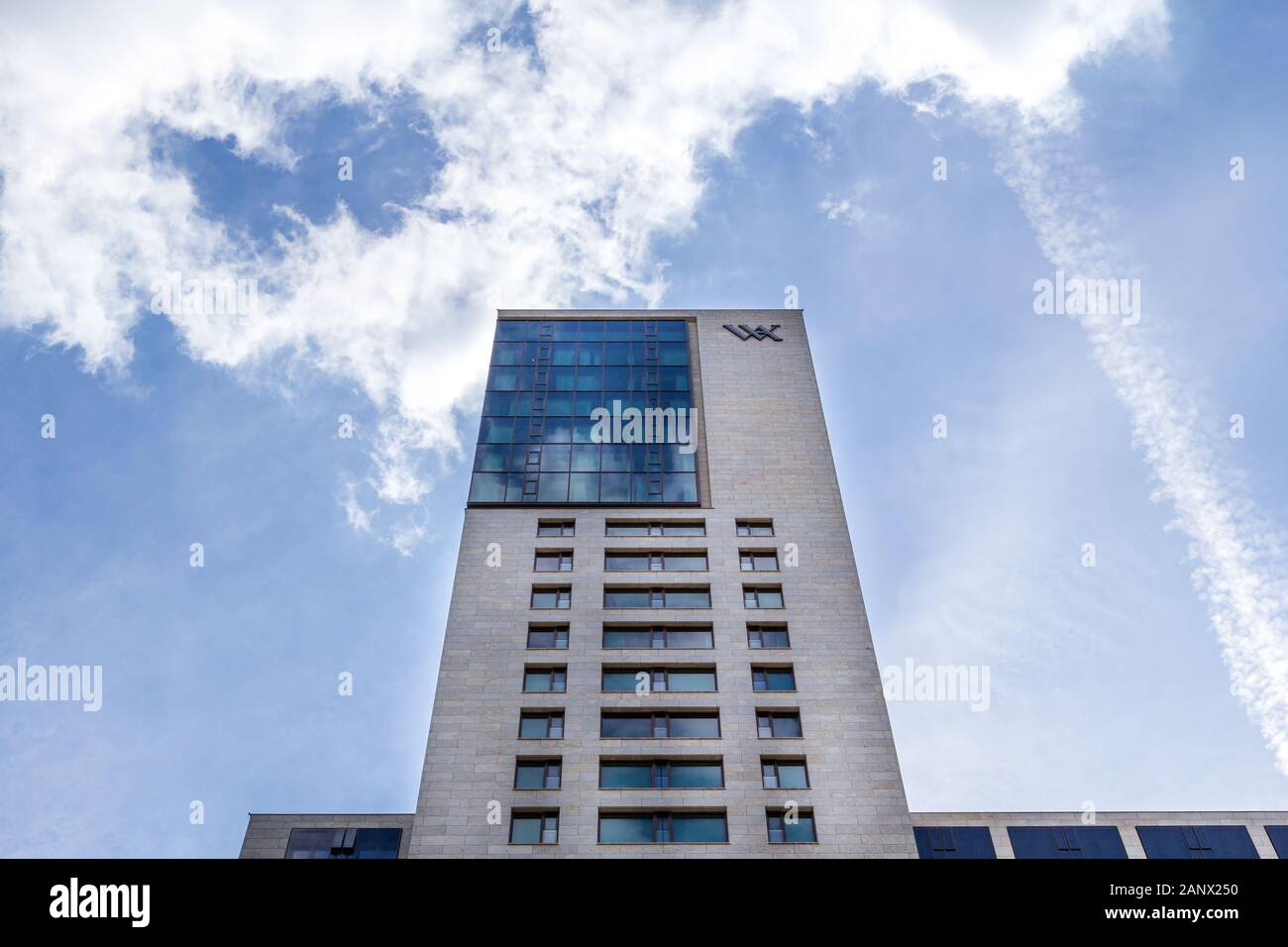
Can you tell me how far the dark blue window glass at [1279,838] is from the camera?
161 feet

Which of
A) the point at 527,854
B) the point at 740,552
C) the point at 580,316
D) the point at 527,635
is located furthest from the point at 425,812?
the point at 580,316

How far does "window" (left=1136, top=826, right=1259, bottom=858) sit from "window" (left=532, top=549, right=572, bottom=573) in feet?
112

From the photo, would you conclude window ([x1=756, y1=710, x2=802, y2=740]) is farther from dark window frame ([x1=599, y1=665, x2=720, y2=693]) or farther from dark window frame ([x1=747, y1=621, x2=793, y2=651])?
dark window frame ([x1=747, y1=621, x2=793, y2=651])

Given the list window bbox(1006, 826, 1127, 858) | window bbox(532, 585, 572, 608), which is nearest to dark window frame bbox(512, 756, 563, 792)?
window bbox(532, 585, 572, 608)

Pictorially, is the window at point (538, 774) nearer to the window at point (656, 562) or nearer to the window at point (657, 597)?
the window at point (657, 597)

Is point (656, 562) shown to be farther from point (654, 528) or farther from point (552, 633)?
point (552, 633)

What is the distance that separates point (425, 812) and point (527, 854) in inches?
198

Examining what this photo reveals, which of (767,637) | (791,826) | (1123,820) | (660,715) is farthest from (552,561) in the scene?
(1123,820)

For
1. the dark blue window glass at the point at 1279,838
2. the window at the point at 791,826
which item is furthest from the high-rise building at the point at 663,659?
the dark blue window glass at the point at 1279,838

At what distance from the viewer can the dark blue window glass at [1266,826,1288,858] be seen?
161ft

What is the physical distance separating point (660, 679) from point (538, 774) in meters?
7.99

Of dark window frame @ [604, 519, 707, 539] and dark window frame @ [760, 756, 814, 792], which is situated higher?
dark window frame @ [604, 519, 707, 539]
